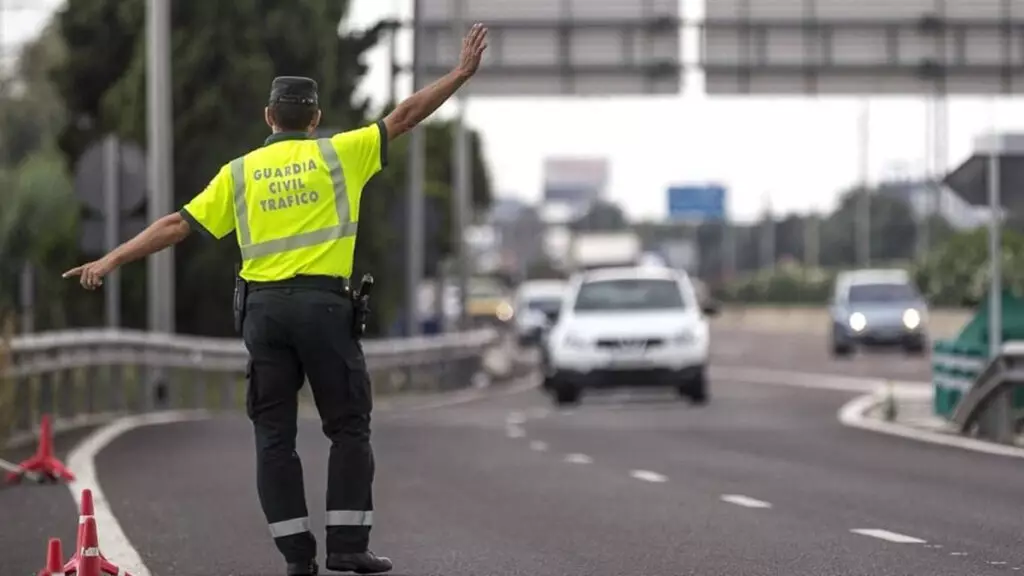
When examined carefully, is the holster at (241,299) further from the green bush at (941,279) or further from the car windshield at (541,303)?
the car windshield at (541,303)

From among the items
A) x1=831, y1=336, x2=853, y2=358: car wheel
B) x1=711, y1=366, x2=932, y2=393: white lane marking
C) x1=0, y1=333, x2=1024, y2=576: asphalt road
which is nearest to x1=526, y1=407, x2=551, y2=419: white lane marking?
x1=0, y1=333, x2=1024, y2=576: asphalt road

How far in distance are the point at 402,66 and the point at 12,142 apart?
1780 inches

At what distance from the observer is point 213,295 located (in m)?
37.7

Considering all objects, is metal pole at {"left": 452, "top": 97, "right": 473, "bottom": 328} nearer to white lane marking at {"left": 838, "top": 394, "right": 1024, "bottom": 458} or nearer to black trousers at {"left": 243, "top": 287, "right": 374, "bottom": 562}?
white lane marking at {"left": 838, "top": 394, "right": 1024, "bottom": 458}

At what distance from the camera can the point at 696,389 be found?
30547 mm

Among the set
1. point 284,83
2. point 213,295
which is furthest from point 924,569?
point 213,295

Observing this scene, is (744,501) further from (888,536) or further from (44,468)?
(44,468)

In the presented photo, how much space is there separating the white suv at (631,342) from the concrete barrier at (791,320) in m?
36.2

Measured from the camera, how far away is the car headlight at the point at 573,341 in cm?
3016

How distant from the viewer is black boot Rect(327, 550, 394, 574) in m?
9.50

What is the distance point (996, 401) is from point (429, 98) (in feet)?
39.4

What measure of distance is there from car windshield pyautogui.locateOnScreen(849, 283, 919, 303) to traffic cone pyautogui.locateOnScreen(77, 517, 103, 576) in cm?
4319

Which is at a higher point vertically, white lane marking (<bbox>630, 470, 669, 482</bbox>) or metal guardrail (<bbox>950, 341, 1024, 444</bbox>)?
metal guardrail (<bbox>950, 341, 1024, 444</bbox>)

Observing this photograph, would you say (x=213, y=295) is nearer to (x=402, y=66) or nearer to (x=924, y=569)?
(x=402, y=66)
